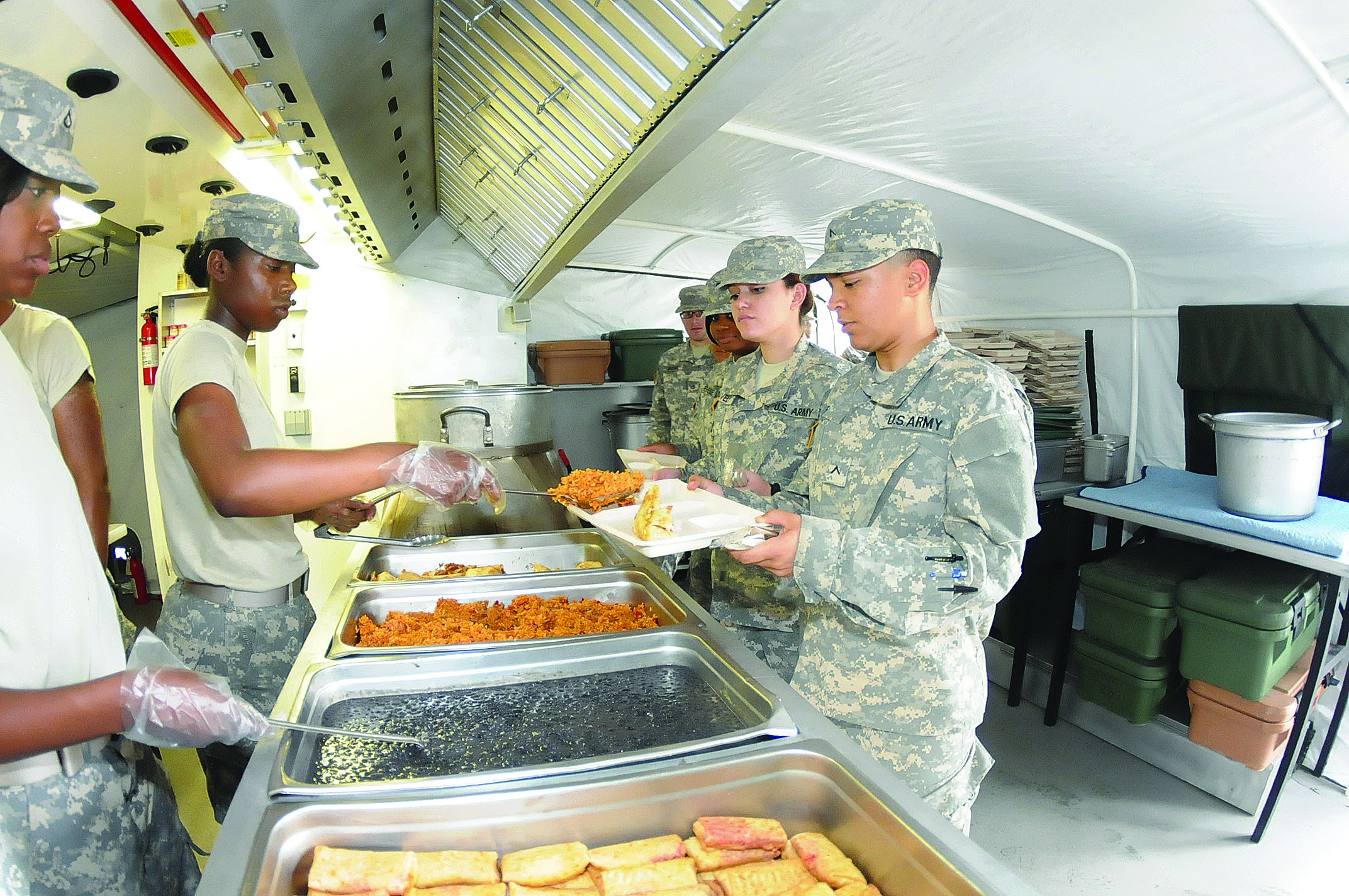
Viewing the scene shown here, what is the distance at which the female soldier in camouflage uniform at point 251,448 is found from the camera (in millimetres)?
1658

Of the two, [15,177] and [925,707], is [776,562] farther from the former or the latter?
A: [15,177]

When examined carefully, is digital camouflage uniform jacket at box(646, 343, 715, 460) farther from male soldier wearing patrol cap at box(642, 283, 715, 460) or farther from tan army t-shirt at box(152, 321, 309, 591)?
tan army t-shirt at box(152, 321, 309, 591)

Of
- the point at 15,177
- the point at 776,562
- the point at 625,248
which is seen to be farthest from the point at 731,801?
the point at 625,248

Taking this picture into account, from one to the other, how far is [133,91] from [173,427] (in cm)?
79

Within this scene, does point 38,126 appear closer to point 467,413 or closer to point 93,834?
point 93,834

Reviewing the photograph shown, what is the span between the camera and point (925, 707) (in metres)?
1.66

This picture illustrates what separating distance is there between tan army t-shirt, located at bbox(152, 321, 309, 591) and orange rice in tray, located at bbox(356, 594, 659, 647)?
12.9 inches

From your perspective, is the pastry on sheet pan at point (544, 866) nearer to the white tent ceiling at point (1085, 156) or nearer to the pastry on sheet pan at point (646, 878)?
the pastry on sheet pan at point (646, 878)

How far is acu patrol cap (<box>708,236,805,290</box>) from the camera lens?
2.62m

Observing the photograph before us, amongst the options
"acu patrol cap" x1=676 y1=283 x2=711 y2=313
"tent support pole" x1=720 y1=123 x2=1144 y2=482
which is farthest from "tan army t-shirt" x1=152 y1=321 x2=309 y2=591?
"acu patrol cap" x1=676 y1=283 x2=711 y2=313

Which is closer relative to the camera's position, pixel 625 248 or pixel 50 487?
pixel 50 487

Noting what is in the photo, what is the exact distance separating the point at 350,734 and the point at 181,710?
0.23 meters

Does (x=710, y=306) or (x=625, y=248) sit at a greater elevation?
(x=625, y=248)

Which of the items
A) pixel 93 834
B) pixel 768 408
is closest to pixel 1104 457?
pixel 768 408
